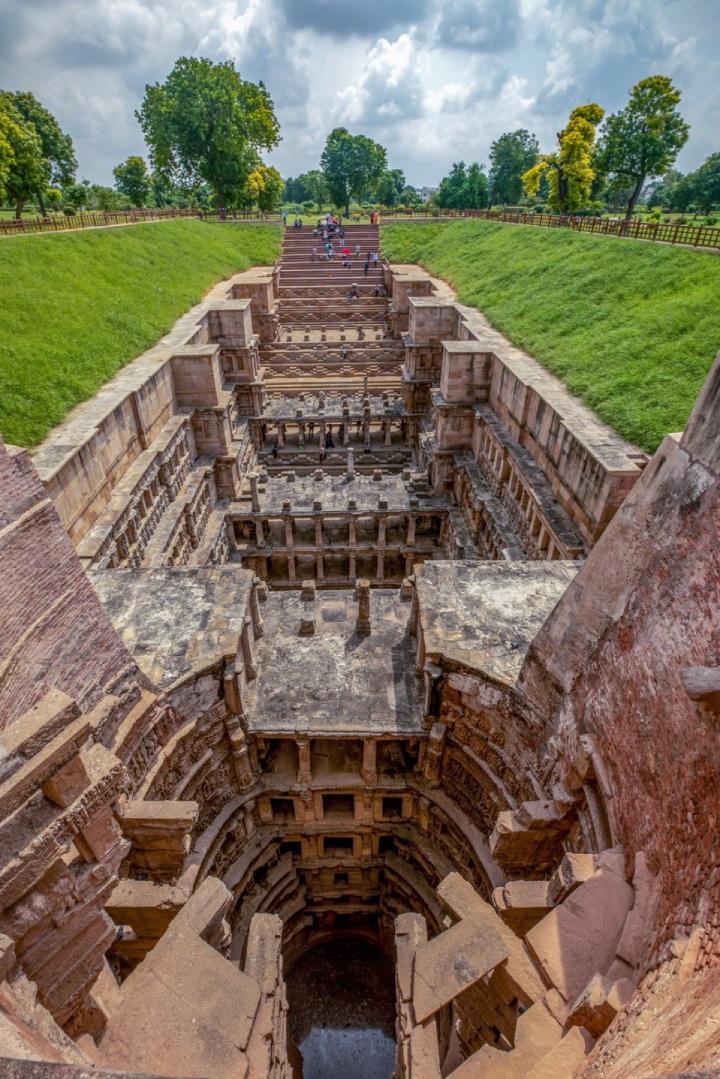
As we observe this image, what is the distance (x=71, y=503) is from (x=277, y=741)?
8.81 meters

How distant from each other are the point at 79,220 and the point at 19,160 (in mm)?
6759

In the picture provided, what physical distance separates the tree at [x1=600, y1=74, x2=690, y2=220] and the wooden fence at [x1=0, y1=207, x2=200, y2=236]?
4070 centimetres

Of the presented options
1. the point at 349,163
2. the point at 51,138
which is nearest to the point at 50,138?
the point at 51,138

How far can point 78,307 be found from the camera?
25.3m

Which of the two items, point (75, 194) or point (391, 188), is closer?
point (75, 194)

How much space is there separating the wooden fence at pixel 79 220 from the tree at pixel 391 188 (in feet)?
140

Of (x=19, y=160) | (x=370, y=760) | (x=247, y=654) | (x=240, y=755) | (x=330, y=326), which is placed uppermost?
(x=19, y=160)

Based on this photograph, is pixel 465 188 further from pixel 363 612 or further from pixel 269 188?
pixel 363 612

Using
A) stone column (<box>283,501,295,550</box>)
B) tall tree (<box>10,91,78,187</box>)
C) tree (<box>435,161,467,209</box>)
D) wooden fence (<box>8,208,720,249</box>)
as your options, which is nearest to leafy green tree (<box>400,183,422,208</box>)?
tree (<box>435,161,467,209</box>)

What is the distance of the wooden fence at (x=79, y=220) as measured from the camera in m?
31.8

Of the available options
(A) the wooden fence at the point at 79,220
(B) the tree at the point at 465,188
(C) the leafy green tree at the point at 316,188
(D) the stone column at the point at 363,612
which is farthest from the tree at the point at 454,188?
(D) the stone column at the point at 363,612

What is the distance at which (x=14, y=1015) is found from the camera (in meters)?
5.09

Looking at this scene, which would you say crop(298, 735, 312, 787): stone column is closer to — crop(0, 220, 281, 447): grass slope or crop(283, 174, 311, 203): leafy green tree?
crop(0, 220, 281, 447): grass slope

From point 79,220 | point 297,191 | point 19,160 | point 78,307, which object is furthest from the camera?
point 297,191
